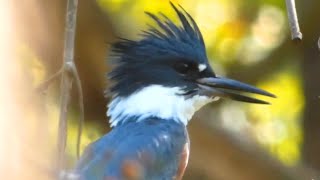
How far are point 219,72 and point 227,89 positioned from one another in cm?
109

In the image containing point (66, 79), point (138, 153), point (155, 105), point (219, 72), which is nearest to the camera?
point (66, 79)

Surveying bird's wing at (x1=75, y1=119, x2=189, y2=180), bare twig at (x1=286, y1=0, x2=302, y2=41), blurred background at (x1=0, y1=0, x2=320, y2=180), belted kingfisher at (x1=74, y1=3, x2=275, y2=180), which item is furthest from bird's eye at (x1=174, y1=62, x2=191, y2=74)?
bare twig at (x1=286, y1=0, x2=302, y2=41)

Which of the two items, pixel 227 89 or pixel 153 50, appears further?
pixel 153 50

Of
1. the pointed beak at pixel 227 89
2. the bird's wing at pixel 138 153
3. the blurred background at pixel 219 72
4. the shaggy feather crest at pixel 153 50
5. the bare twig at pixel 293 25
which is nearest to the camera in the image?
the blurred background at pixel 219 72

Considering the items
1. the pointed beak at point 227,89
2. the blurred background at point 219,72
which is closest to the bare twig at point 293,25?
the blurred background at point 219,72

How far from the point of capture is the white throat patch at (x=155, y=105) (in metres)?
2.97

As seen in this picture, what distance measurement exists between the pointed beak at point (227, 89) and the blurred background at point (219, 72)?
0.84 ft

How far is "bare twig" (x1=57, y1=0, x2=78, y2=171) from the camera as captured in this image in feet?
6.37

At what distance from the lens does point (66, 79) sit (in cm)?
205

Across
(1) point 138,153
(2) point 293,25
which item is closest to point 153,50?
(1) point 138,153

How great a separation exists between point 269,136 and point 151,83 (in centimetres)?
103

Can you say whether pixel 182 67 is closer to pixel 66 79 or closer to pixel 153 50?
pixel 153 50

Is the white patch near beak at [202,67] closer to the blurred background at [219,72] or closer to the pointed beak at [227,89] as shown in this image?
the pointed beak at [227,89]

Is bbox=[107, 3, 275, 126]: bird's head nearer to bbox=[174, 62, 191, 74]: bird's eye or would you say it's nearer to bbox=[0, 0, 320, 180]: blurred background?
bbox=[174, 62, 191, 74]: bird's eye
